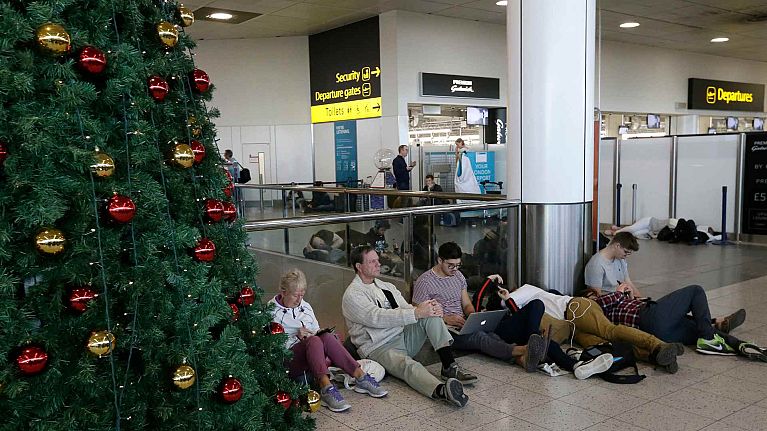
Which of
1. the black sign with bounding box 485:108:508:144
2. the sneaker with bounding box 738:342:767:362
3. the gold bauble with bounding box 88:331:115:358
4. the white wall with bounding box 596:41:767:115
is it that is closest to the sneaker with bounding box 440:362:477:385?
the sneaker with bounding box 738:342:767:362

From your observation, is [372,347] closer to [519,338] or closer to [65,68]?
[519,338]

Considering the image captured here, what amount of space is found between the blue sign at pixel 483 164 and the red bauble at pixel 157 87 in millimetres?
13364

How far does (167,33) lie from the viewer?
275cm

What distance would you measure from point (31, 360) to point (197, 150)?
1014 mm

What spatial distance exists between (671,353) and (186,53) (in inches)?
161

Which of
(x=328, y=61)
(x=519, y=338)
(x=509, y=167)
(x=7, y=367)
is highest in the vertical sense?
(x=328, y=61)

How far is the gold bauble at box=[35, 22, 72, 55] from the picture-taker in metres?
2.26

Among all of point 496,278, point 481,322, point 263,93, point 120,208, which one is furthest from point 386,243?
point 263,93

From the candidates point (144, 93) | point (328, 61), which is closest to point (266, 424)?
point (144, 93)

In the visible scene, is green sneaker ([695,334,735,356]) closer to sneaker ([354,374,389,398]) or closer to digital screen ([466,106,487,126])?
sneaker ([354,374,389,398])

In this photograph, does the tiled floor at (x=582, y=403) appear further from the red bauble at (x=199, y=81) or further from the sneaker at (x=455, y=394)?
the red bauble at (x=199, y=81)

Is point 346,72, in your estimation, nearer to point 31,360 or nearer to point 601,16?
point 601,16

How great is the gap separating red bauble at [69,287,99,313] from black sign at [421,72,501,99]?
1367cm

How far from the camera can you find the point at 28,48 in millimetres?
2301
